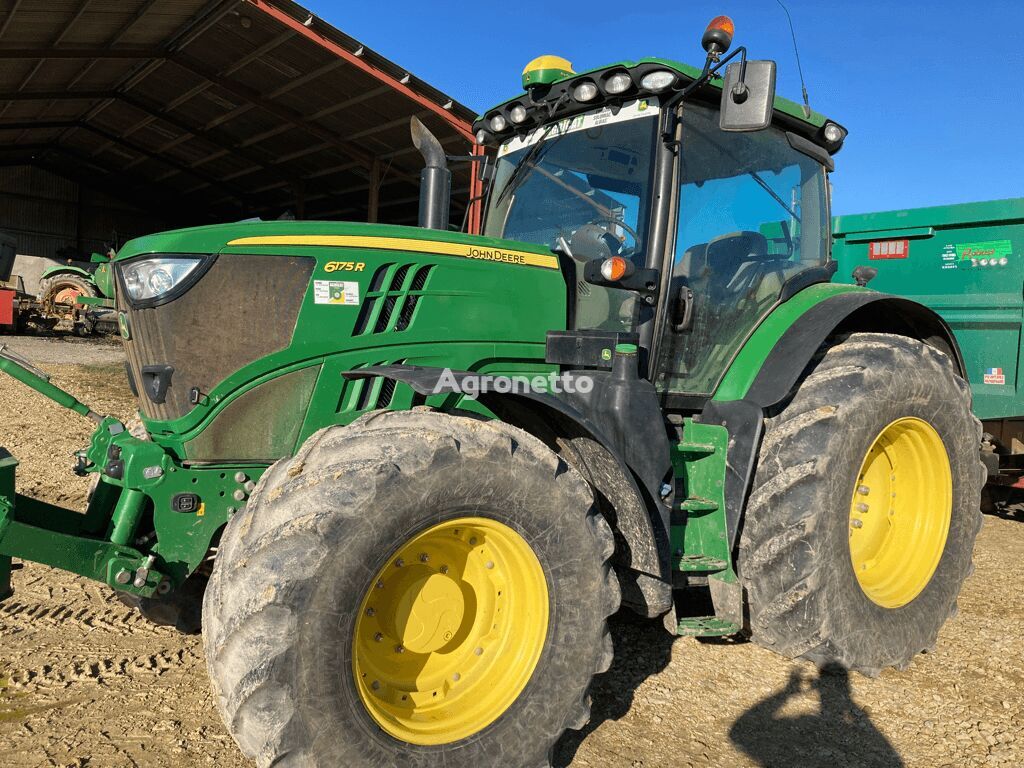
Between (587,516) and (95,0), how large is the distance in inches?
503

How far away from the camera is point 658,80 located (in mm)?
3113

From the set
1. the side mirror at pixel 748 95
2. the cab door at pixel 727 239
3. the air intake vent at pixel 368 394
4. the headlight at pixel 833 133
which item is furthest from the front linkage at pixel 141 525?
the headlight at pixel 833 133

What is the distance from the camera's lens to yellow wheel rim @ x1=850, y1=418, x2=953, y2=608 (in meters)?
3.69

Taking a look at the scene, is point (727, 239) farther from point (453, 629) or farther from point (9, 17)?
point (9, 17)

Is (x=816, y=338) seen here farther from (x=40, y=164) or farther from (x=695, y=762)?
(x=40, y=164)

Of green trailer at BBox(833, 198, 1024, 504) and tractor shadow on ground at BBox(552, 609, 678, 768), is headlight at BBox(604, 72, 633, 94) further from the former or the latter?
green trailer at BBox(833, 198, 1024, 504)

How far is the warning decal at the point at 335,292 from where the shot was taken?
108 inches

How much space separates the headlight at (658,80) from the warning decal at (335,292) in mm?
1429

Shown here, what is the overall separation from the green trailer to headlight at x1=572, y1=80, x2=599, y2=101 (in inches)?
135

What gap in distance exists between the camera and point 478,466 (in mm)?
2453

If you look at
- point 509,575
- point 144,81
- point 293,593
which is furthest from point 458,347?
point 144,81

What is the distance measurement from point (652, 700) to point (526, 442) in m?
1.36

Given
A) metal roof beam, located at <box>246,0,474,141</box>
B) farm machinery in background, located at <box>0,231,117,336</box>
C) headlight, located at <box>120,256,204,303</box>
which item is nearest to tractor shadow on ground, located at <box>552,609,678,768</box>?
headlight, located at <box>120,256,204,303</box>

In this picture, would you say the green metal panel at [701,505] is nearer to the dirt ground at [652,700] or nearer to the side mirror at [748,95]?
the dirt ground at [652,700]
